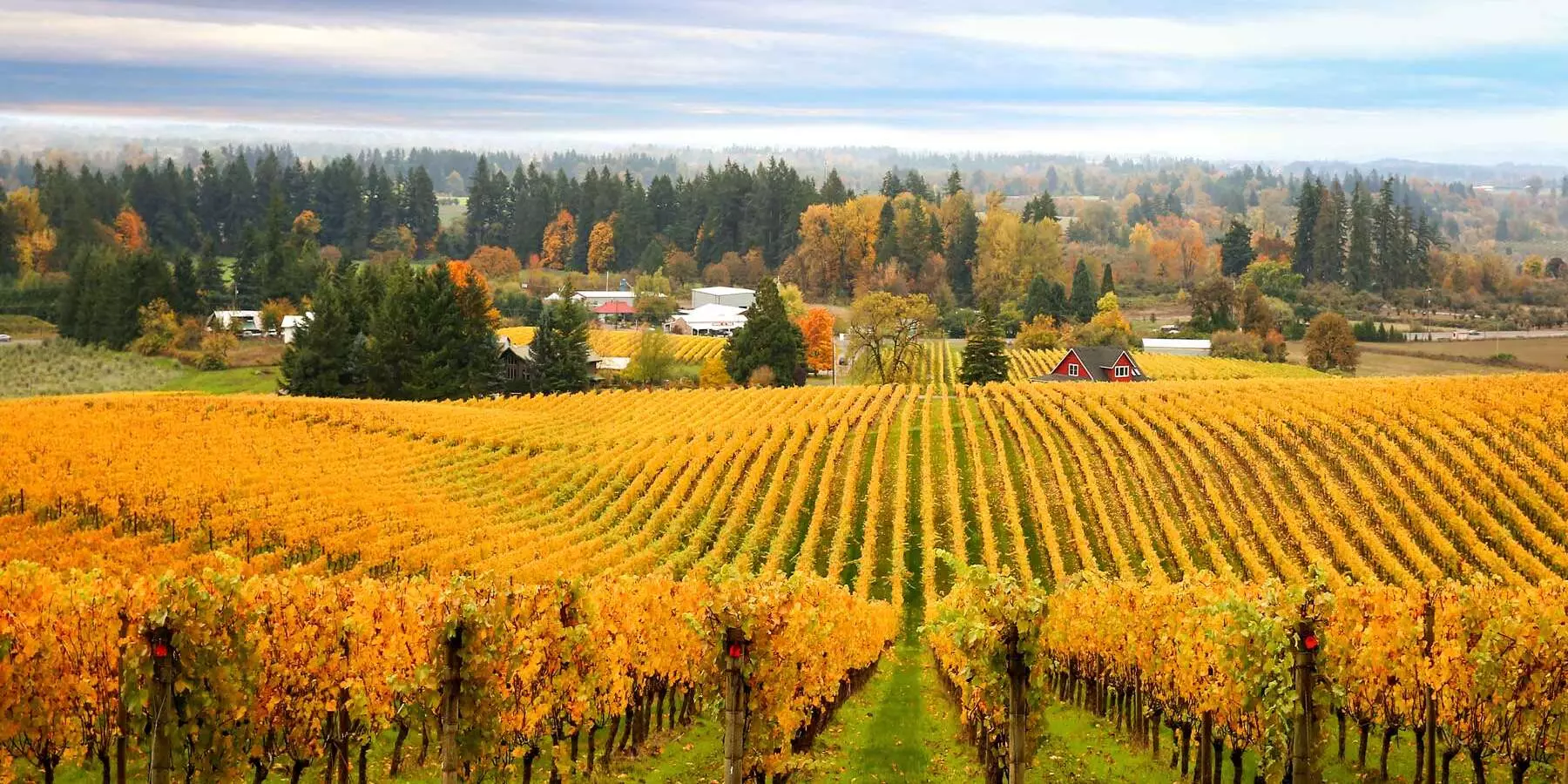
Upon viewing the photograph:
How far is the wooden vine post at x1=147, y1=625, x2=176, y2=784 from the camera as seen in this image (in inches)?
606

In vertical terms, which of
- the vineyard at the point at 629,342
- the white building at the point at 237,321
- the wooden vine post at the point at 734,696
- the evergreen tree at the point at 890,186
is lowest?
the vineyard at the point at 629,342

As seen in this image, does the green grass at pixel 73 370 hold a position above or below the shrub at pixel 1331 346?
below

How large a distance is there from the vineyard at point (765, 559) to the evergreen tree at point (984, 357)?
50.3 feet

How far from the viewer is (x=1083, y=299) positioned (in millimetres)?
115688

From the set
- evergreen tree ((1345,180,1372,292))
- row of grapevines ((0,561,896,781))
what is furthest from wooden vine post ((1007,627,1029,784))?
evergreen tree ((1345,180,1372,292))

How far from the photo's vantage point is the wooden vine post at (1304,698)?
16.3 meters

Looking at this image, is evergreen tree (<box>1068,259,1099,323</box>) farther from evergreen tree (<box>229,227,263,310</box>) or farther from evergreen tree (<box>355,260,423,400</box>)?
evergreen tree (<box>229,227,263,310</box>)

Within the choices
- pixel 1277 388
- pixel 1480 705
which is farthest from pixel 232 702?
pixel 1277 388

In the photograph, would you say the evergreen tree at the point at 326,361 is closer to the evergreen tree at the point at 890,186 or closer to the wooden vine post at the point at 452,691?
the wooden vine post at the point at 452,691

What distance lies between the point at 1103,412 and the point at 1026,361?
41.1 metres

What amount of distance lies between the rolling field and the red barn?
2489 centimetres

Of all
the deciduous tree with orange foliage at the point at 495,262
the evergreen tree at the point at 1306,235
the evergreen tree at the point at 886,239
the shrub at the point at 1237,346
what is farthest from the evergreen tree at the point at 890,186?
the shrub at the point at 1237,346

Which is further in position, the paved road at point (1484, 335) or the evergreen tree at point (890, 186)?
the evergreen tree at point (890, 186)

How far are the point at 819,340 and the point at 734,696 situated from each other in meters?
76.9
